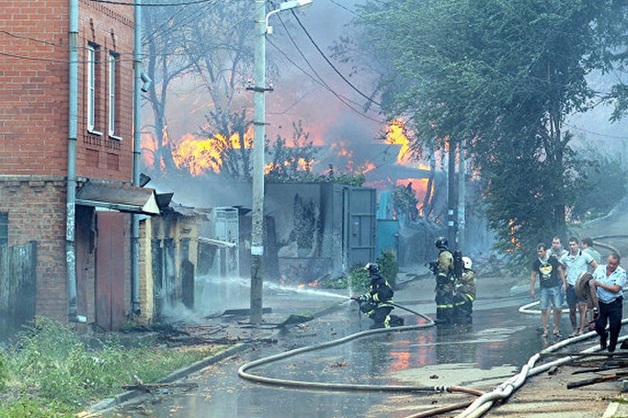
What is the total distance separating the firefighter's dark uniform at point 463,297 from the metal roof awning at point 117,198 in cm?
685

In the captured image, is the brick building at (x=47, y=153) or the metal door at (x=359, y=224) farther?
the metal door at (x=359, y=224)

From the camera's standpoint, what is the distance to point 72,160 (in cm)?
1819

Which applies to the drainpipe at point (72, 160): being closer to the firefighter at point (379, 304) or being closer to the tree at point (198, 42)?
the firefighter at point (379, 304)

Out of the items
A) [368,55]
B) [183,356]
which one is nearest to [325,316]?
[183,356]

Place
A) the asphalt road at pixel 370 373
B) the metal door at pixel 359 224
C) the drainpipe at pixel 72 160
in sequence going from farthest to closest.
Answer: the metal door at pixel 359 224 < the drainpipe at pixel 72 160 < the asphalt road at pixel 370 373

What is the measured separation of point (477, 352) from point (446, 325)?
4955mm

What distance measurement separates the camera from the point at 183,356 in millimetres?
16578

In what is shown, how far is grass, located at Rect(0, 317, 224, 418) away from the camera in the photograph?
38.7 feet

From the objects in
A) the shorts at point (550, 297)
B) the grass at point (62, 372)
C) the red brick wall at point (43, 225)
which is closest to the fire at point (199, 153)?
the red brick wall at point (43, 225)

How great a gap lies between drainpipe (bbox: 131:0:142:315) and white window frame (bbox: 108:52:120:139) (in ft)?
1.85

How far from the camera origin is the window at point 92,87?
63.9 feet

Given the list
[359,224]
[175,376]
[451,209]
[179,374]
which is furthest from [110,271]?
[451,209]

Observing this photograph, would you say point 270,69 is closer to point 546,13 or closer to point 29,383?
point 546,13

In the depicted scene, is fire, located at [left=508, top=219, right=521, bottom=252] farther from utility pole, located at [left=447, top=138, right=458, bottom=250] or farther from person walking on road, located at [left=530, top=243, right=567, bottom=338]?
person walking on road, located at [left=530, top=243, right=567, bottom=338]
